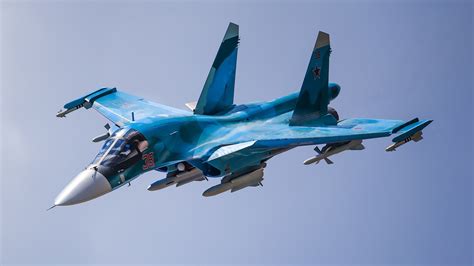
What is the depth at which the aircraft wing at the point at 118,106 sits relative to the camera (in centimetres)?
3734

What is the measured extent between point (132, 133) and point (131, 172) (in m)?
1.50

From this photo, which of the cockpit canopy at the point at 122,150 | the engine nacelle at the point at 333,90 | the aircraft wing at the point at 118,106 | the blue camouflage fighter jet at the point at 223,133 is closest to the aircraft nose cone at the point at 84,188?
the blue camouflage fighter jet at the point at 223,133

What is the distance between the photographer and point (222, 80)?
36469 millimetres

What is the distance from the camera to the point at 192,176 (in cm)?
3359

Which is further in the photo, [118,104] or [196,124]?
[118,104]

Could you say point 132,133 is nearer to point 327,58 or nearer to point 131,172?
point 131,172

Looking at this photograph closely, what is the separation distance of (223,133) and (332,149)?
448 centimetres

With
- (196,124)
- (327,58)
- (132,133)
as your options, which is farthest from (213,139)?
(327,58)

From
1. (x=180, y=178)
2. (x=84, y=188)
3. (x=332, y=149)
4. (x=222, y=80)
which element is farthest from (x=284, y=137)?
(x=84, y=188)

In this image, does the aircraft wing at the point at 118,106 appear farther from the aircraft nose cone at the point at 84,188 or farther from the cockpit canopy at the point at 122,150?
the aircraft nose cone at the point at 84,188

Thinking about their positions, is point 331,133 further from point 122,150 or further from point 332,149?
A: point 122,150

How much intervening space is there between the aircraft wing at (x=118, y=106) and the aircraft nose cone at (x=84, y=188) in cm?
526

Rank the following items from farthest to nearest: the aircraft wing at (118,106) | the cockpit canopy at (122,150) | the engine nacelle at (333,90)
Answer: the engine nacelle at (333,90) → the aircraft wing at (118,106) → the cockpit canopy at (122,150)

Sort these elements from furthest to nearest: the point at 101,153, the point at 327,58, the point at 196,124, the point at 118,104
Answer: the point at 118,104, the point at 327,58, the point at 196,124, the point at 101,153
